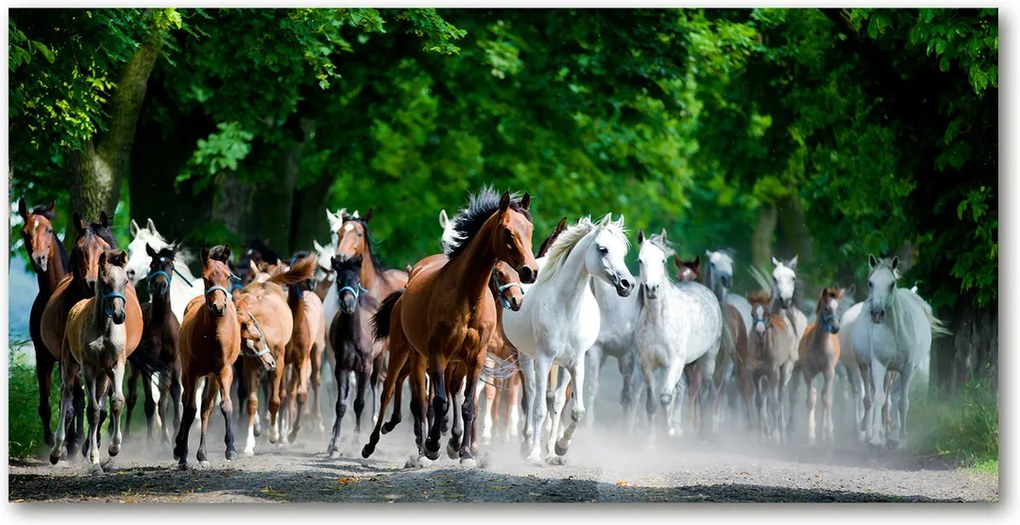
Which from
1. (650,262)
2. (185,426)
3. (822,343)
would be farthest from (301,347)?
(822,343)

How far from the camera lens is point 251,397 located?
11.2m

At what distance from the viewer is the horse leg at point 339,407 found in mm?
11250

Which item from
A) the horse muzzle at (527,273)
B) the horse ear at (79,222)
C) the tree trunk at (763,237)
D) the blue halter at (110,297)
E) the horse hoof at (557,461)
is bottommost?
the horse hoof at (557,461)

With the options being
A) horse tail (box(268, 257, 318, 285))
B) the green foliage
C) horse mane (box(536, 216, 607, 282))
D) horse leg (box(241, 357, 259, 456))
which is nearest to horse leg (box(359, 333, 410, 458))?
horse leg (box(241, 357, 259, 456))

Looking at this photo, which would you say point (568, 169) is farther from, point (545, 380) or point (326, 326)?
point (545, 380)

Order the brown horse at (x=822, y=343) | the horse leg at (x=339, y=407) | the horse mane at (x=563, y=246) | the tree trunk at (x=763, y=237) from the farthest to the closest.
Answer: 1. the tree trunk at (x=763, y=237)
2. the brown horse at (x=822, y=343)
3. the horse leg at (x=339, y=407)
4. the horse mane at (x=563, y=246)

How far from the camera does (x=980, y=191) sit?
1089 cm

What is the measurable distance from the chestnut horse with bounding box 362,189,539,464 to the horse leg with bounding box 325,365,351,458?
2.62 feet

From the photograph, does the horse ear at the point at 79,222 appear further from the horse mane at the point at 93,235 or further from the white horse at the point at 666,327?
the white horse at the point at 666,327

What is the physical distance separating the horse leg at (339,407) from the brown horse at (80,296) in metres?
1.50

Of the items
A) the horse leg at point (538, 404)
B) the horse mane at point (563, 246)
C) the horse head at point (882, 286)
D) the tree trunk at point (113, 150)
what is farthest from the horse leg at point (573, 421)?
the tree trunk at point (113, 150)

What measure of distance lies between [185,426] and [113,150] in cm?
205

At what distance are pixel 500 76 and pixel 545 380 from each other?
340 cm

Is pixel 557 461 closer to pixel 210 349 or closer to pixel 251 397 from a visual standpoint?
pixel 251 397
